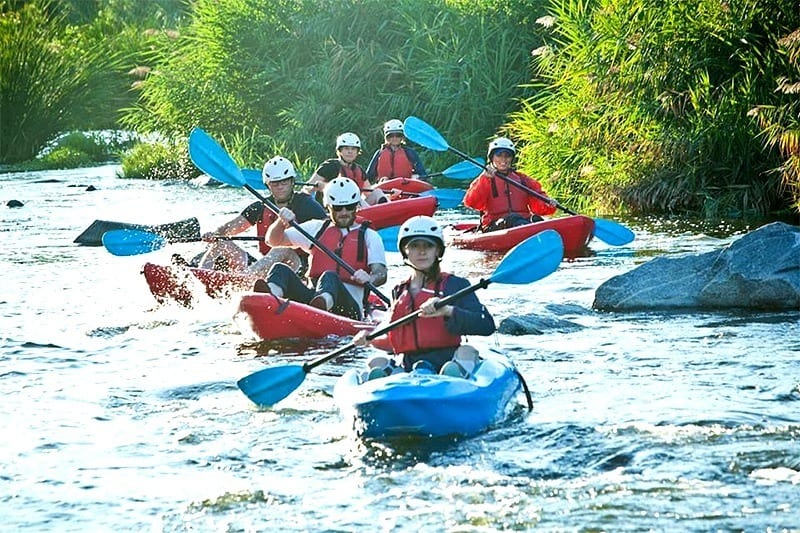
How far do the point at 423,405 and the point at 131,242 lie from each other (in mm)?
4542

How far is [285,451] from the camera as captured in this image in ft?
18.6

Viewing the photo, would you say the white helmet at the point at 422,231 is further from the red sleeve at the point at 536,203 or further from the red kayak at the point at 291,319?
the red sleeve at the point at 536,203

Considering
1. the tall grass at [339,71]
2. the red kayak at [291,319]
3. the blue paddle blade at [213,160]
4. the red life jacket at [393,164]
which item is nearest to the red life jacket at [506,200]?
the red life jacket at [393,164]

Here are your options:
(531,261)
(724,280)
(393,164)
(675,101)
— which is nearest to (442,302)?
(531,261)

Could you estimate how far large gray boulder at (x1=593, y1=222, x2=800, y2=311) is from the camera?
28.6ft

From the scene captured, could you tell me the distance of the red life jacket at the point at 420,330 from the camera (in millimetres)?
6074

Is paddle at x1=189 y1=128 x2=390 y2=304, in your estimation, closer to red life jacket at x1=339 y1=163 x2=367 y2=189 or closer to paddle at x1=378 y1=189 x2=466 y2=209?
red life jacket at x1=339 y1=163 x2=367 y2=189

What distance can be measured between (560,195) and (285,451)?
9564 millimetres

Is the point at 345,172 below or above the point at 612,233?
above

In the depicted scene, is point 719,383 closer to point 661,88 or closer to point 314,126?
point 661,88

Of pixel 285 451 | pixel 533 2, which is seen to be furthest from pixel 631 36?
pixel 285 451

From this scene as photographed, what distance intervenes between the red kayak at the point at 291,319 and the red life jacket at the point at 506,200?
4.22m

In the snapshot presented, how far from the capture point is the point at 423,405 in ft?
17.8

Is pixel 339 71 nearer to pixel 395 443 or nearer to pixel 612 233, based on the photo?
pixel 612 233
